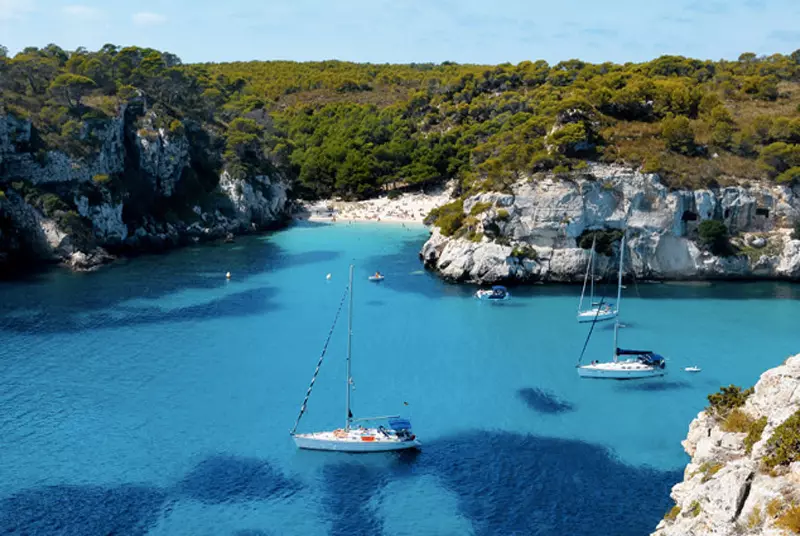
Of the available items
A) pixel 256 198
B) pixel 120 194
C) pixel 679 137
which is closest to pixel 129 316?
pixel 120 194

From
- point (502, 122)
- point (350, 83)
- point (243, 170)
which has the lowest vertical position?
point (243, 170)

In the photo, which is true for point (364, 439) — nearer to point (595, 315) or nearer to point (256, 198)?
point (595, 315)

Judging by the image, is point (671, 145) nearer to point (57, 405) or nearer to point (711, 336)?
point (711, 336)

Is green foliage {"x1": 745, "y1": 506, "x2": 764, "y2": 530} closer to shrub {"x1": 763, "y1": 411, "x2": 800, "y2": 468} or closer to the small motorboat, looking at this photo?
shrub {"x1": 763, "y1": 411, "x2": 800, "y2": 468}

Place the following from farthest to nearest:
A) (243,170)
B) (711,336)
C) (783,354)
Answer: (243,170) < (711,336) < (783,354)

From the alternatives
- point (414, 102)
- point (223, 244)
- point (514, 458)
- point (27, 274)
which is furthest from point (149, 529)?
point (414, 102)

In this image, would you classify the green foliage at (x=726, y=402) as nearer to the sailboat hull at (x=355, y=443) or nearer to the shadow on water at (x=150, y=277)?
the sailboat hull at (x=355, y=443)

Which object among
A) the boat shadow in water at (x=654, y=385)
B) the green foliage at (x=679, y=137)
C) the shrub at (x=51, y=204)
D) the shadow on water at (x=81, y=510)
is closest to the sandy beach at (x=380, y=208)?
the green foliage at (x=679, y=137)

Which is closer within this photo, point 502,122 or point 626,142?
point 626,142

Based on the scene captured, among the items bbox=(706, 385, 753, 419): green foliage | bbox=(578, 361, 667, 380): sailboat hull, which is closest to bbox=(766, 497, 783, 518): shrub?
bbox=(706, 385, 753, 419): green foliage
